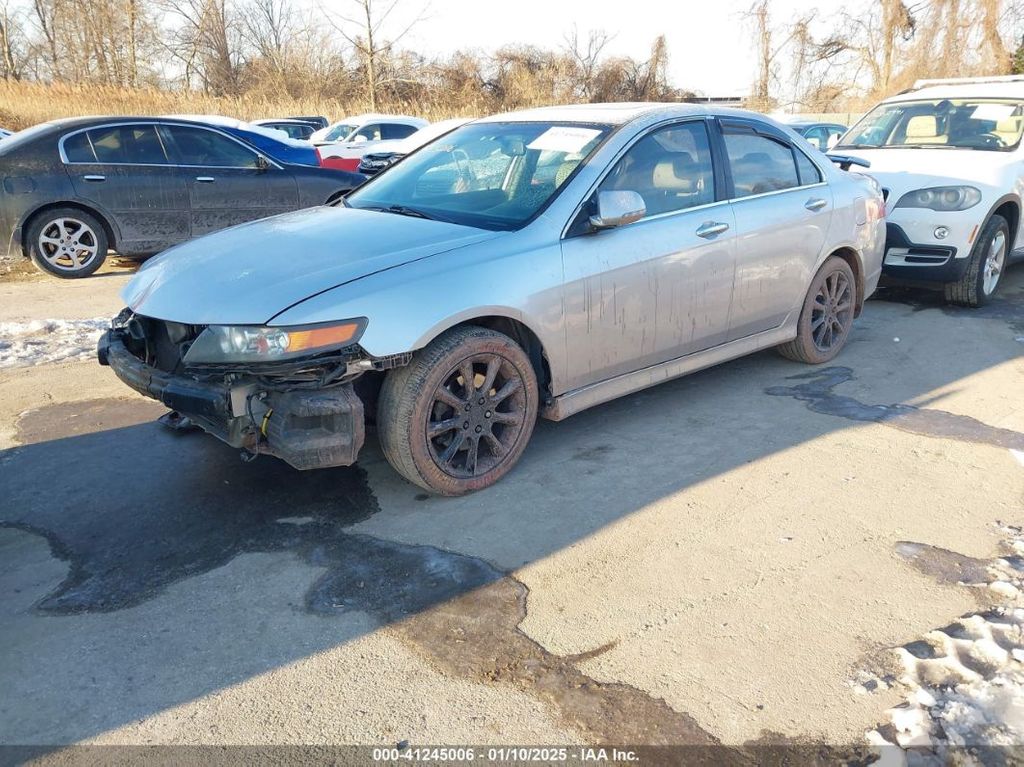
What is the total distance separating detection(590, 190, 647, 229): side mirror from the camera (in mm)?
4035

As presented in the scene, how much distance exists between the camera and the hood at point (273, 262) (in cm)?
350

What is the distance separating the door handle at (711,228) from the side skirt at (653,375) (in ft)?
2.21

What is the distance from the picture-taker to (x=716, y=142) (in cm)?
491

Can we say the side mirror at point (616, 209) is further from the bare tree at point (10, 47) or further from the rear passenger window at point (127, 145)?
the bare tree at point (10, 47)

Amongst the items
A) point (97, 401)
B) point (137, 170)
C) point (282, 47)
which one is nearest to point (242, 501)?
point (97, 401)

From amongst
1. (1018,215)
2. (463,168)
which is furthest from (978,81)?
(463,168)

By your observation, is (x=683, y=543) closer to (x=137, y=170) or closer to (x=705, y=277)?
(x=705, y=277)

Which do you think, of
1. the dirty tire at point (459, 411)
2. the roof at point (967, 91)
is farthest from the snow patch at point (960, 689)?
the roof at point (967, 91)

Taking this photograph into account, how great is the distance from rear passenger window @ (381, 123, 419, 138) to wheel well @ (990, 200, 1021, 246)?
42.2ft

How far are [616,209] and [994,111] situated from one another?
19.4ft

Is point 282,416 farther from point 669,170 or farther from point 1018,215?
point 1018,215

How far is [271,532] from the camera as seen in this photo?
11.8 feet

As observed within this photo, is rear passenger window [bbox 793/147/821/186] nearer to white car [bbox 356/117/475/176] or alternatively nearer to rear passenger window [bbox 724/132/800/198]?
rear passenger window [bbox 724/132/800/198]

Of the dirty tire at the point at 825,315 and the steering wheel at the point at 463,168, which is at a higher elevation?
the steering wheel at the point at 463,168
